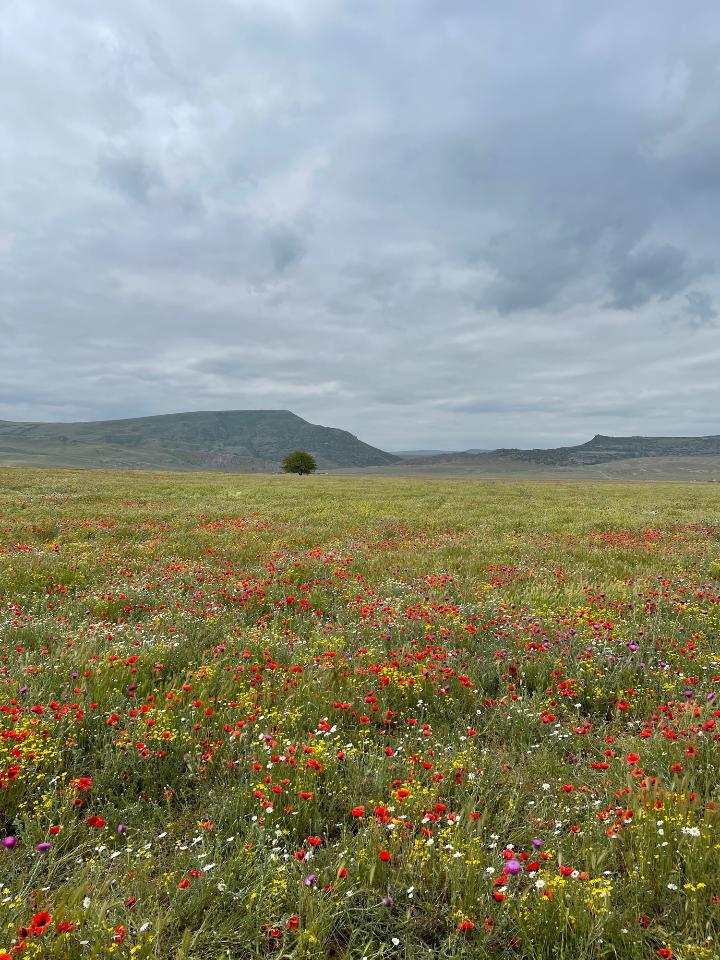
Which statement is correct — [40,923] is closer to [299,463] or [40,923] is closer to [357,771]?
[357,771]

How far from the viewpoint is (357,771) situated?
4082 millimetres

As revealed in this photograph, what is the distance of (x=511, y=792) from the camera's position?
391 cm

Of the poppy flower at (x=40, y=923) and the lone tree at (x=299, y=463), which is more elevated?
the poppy flower at (x=40, y=923)

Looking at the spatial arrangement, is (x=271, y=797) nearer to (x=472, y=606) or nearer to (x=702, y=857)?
(x=702, y=857)

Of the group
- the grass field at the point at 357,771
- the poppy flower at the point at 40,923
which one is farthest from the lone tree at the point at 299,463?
the poppy flower at the point at 40,923

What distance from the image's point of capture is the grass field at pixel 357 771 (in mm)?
2752

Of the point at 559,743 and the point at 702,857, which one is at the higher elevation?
the point at 702,857

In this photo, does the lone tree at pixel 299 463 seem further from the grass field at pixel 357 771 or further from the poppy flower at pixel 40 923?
the poppy flower at pixel 40 923

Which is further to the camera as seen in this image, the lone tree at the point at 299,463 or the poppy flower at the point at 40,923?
the lone tree at the point at 299,463

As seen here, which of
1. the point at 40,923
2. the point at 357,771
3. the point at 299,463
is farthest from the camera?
the point at 299,463

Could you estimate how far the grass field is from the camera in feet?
9.03

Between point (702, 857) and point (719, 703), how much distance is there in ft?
8.74

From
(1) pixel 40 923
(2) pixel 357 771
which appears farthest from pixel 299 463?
(1) pixel 40 923

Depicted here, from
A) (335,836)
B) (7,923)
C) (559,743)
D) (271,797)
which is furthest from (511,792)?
(7,923)
